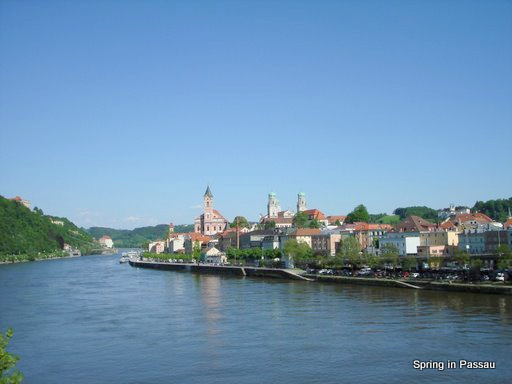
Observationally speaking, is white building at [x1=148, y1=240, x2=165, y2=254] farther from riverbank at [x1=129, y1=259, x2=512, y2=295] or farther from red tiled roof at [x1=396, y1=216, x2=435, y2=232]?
red tiled roof at [x1=396, y1=216, x2=435, y2=232]

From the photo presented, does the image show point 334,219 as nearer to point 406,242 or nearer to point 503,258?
point 406,242

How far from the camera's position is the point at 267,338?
25656 millimetres

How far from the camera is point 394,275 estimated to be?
51312mm

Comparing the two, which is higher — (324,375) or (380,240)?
(380,240)

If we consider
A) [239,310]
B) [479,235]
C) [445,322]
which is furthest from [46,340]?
[479,235]

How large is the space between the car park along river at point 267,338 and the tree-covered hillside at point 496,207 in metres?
81.8

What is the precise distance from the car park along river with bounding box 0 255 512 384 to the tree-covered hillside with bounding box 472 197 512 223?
8182 cm

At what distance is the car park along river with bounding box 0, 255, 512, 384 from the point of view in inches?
782

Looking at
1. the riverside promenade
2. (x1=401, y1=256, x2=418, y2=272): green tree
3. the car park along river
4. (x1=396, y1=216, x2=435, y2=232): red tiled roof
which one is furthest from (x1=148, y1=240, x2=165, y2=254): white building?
the car park along river

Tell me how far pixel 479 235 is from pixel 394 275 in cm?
2176

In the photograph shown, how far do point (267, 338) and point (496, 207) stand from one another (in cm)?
10638

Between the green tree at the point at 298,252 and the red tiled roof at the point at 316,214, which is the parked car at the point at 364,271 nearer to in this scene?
the green tree at the point at 298,252

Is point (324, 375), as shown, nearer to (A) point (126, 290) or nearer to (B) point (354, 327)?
(B) point (354, 327)

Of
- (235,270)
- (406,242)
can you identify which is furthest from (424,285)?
(235,270)
